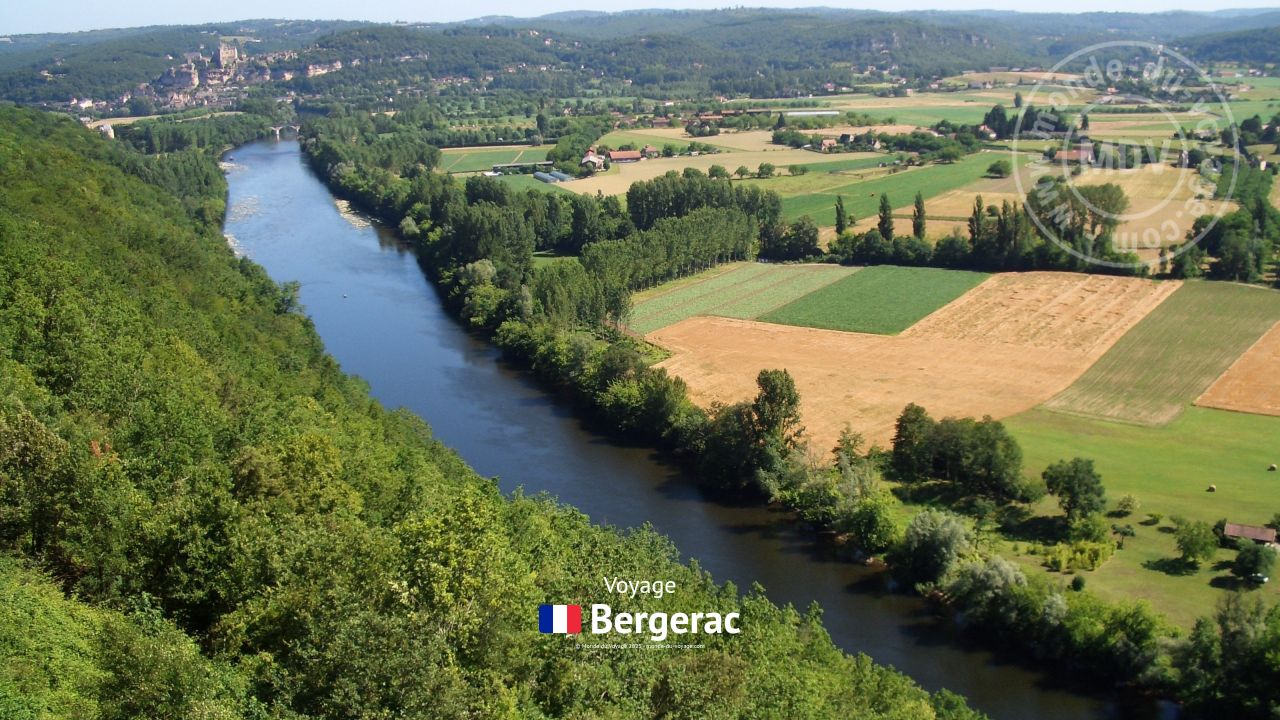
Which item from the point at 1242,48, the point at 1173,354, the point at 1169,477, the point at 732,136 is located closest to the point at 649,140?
the point at 732,136

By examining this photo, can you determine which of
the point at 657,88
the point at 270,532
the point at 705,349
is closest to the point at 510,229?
the point at 705,349

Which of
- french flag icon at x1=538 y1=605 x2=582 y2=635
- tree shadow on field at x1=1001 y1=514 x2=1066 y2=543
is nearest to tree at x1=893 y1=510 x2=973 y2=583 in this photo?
tree shadow on field at x1=1001 y1=514 x2=1066 y2=543

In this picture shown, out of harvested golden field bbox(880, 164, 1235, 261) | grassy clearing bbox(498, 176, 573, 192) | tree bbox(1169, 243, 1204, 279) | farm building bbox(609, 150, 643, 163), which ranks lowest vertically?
tree bbox(1169, 243, 1204, 279)

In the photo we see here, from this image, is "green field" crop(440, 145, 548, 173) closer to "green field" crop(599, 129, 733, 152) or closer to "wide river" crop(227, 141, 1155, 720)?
"green field" crop(599, 129, 733, 152)

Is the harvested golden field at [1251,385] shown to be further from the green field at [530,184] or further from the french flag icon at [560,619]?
the green field at [530,184]

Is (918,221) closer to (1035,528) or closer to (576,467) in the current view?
(576,467)

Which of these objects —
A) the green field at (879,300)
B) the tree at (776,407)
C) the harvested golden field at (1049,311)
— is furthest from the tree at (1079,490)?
the green field at (879,300)
